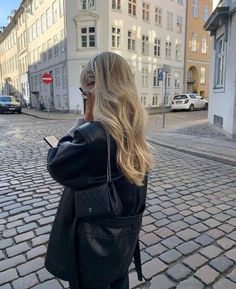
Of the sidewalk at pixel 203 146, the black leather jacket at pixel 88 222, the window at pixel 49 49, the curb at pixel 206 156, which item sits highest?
the window at pixel 49 49

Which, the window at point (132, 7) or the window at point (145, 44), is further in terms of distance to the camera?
the window at point (145, 44)

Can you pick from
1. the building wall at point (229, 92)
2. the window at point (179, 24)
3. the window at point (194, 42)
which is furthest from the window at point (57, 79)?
the building wall at point (229, 92)

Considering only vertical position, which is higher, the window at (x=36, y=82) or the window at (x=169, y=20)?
the window at (x=169, y=20)

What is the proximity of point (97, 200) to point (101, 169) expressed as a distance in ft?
0.50

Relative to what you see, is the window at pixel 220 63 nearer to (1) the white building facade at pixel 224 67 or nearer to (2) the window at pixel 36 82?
(1) the white building facade at pixel 224 67

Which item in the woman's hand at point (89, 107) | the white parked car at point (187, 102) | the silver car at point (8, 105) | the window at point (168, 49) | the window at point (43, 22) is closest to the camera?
the woman's hand at point (89, 107)

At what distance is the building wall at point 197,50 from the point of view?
33312 mm

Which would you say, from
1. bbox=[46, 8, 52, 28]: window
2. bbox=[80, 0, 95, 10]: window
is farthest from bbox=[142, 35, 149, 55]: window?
bbox=[46, 8, 52, 28]: window

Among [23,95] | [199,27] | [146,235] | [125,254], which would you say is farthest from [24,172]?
[23,95]

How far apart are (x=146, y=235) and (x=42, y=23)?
32.5m

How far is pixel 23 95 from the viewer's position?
137 ft

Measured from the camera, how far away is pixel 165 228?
358cm

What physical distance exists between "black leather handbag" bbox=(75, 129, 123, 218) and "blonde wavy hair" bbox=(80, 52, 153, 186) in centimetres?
8

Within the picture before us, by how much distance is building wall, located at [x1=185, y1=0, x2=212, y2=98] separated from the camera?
33312mm
